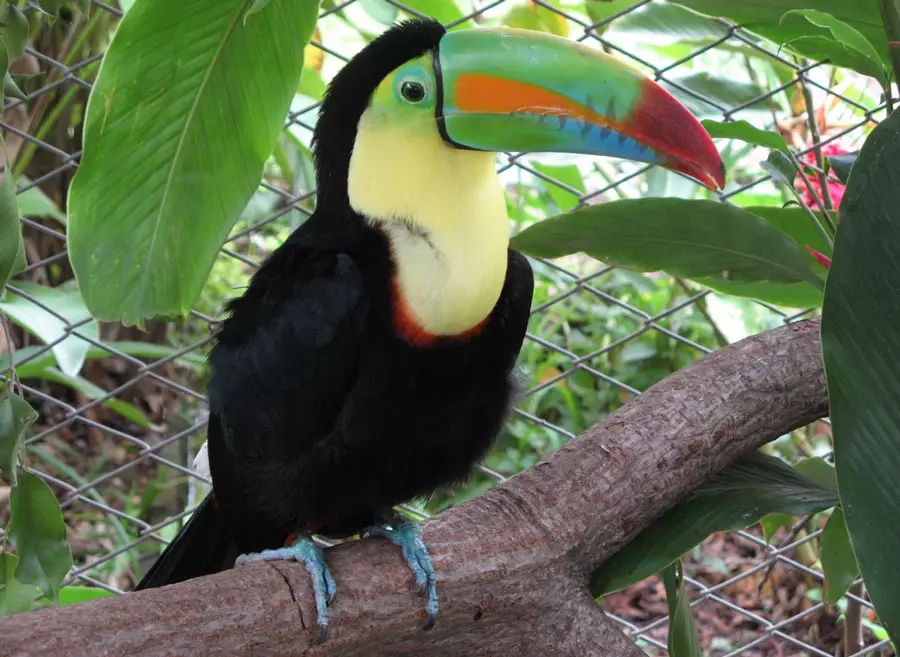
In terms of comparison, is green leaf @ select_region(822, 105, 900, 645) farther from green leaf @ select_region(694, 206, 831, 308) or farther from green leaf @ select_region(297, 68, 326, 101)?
green leaf @ select_region(297, 68, 326, 101)

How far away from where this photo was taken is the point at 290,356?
1.26 m

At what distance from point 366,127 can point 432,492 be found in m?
0.49

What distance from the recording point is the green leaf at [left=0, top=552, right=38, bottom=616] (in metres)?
1.21

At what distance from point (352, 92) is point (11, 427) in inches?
21.9

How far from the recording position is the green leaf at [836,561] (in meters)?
1.43

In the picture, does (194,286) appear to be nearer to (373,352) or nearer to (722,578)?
(373,352)

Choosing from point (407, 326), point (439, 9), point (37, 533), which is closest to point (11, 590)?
point (37, 533)

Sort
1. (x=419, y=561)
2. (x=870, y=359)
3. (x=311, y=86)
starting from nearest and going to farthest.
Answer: (x=870, y=359)
(x=419, y=561)
(x=311, y=86)

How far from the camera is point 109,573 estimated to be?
2.26m

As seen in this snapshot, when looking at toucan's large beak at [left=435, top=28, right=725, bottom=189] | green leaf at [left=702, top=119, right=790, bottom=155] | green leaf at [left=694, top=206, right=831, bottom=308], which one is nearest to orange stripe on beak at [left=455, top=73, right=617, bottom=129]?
toucan's large beak at [left=435, top=28, right=725, bottom=189]

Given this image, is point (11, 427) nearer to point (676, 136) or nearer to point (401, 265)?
point (401, 265)

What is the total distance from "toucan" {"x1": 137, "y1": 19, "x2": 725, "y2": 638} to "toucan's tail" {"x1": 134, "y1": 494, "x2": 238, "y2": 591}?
139mm

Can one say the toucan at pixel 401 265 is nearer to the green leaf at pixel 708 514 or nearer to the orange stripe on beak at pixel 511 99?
the orange stripe on beak at pixel 511 99

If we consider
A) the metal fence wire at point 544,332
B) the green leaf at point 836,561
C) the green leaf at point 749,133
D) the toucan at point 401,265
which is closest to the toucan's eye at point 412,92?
the toucan at point 401,265
